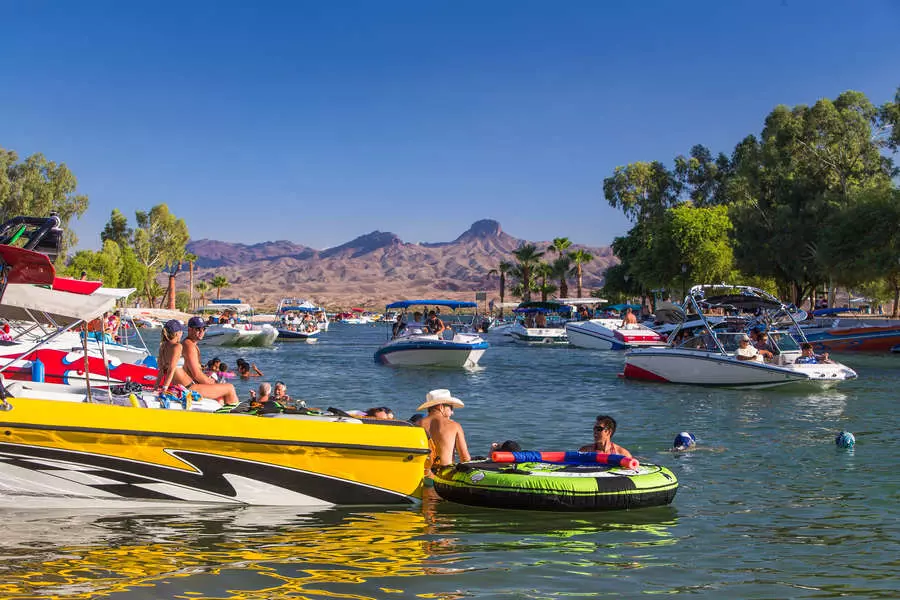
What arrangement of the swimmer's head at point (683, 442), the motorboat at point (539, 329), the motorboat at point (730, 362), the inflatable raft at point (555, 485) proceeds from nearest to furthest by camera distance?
the inflatable raft at point (555, 485) → the swimmer's head at point (683, 442) → the motorboat at point (730, 362) → the motorboat at point (539, 329)

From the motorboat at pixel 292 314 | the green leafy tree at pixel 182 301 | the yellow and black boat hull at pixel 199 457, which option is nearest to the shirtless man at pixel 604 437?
the yellow and black boat hull at pixel 199 457

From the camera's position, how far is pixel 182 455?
898 centimetres

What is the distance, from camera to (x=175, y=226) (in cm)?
11769

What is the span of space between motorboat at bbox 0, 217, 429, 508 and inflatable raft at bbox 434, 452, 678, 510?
A: 530 millimetres

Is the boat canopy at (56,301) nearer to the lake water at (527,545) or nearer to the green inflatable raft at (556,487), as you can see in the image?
the lake water at (527,545)

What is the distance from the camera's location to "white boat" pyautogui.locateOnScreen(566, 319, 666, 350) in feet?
149

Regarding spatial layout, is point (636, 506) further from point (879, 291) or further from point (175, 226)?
point (175, 226)

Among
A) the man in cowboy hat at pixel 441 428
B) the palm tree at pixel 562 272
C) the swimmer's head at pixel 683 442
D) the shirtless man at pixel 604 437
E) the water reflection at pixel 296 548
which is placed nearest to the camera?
the water reflection at pixel 296 548

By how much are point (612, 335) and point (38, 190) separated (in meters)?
67.4

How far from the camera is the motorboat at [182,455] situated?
8789 mm

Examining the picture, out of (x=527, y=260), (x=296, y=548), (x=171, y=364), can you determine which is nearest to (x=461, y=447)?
(x=296, y=548)

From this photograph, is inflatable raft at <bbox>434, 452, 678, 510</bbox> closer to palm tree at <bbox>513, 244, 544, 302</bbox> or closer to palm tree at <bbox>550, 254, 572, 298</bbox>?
palm tree at <bbox>550, 254, 572, 298</bbox>

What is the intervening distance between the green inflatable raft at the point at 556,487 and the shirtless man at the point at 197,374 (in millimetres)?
4097

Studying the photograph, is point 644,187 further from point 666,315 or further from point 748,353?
point 748,353
